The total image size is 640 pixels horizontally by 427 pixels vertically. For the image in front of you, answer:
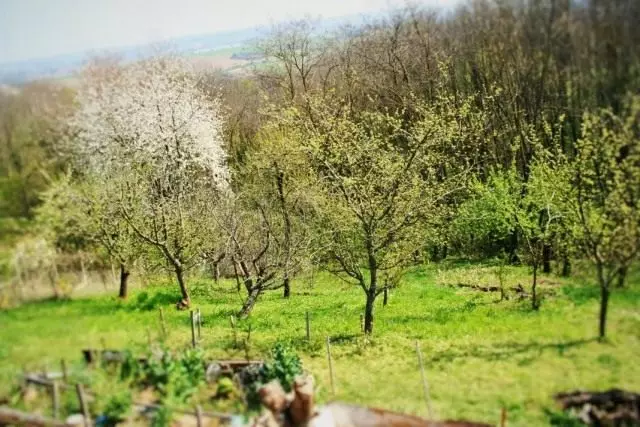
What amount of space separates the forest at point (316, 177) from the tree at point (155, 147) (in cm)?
7

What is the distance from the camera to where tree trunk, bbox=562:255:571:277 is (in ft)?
60.2

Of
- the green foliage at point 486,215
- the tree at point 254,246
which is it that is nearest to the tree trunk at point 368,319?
the tree at point 254,246

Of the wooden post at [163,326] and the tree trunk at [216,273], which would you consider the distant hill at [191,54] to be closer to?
the wooden post at [163,326]

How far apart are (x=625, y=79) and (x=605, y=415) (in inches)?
390

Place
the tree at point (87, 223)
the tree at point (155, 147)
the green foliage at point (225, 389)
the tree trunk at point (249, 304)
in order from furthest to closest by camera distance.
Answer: the tree trunk at point (249, 304), the tree at point (155, 147), the tree at point (87, 223), the green foliage at point (225, 389)

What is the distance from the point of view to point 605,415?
11.8 metres

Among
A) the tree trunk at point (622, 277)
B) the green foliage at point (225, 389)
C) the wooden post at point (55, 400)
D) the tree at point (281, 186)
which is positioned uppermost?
the tree at point (281, 186)

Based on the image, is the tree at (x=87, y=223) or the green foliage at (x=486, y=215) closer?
the tree at (x=87, y=223)

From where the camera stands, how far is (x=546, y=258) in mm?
21172

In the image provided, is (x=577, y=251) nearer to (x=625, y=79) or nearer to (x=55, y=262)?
(x=625, y=79)

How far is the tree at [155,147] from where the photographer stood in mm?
16297

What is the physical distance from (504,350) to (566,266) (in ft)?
15.6

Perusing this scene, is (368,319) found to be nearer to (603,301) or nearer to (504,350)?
(504,350)

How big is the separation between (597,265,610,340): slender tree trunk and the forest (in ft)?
0.13
